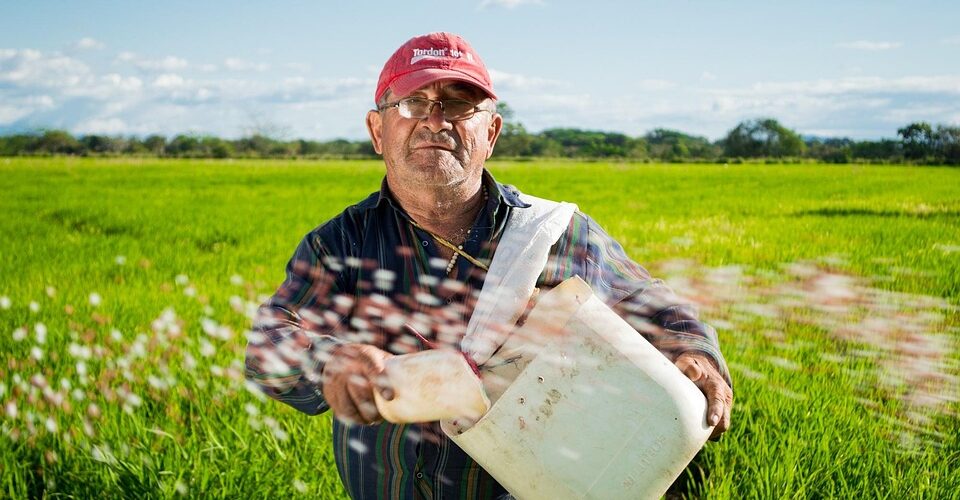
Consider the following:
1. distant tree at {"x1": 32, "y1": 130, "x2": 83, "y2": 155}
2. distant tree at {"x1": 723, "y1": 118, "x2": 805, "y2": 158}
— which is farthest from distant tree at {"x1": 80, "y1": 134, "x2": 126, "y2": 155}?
distant tree at {"x1": 723, "y1": 118, "x2": 805, "y2": 158}

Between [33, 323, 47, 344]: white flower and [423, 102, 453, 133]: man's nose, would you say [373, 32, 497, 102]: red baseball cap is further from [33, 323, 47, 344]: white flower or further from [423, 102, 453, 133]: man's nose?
[33, 323, 47, 344]: white flower

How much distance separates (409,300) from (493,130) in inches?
18.7

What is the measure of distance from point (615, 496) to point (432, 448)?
0.52 meters

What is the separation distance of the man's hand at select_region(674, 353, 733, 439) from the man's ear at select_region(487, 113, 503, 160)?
65cm

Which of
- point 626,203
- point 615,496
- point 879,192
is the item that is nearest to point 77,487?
point 615,496

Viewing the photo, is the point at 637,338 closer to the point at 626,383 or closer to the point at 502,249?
the point at 626,383

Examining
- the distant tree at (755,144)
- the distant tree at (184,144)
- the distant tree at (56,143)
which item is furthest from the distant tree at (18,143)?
the distant tree at (755,144)

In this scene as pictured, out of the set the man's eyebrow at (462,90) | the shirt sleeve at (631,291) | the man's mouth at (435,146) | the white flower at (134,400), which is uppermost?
the man's eyebrow at (462,90)

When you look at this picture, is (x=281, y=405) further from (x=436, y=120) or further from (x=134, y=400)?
(x=436, y=120)

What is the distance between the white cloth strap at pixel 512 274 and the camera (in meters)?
1.36

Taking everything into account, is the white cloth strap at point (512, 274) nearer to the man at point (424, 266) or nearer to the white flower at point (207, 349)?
the man at point (424, 266)

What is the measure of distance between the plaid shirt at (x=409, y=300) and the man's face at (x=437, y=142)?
0.09 m

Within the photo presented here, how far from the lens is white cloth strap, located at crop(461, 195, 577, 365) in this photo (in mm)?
1363

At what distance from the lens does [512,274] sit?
148cm
